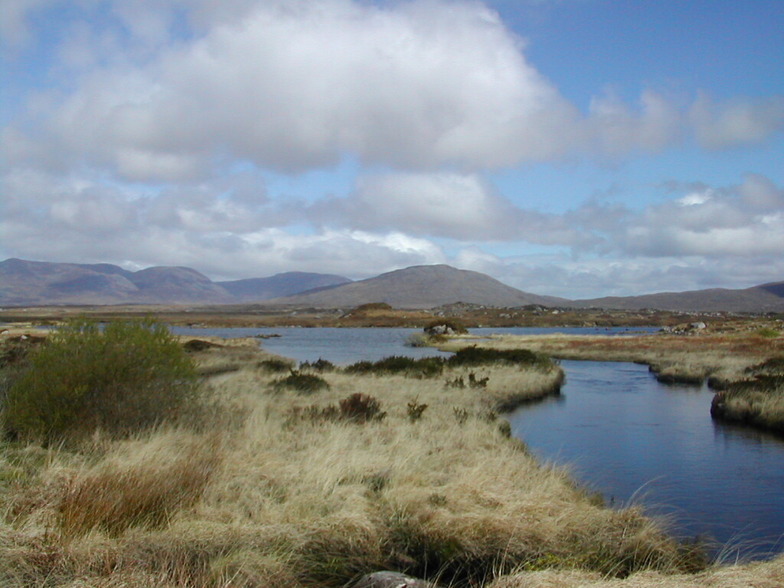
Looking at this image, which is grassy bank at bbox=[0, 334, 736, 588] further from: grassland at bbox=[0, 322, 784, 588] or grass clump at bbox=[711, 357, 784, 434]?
grass clump at bbox=[711, 357, 784, 434]

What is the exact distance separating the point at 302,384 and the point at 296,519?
46.3ft

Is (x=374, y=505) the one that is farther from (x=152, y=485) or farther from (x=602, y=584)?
(x=602, y=584)

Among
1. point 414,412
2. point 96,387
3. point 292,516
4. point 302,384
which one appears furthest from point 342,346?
point 292,516

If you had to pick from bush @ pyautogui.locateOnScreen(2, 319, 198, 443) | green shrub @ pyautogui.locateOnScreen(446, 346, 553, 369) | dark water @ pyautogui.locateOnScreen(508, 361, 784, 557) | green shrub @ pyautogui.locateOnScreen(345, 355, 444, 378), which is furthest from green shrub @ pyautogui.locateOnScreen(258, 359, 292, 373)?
bush @ pyautogui.locateOnScreen(2, 319, 198, 443)

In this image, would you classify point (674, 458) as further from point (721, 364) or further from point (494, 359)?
point (721, 364)

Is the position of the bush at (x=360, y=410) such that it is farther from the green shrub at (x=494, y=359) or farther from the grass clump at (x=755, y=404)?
the green shrub at (x=494, y=359)

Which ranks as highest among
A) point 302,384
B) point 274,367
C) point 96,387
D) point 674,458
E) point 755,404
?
point 96,387

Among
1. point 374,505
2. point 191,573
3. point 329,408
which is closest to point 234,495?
point 374,505

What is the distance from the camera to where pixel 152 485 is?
8047 millimetres

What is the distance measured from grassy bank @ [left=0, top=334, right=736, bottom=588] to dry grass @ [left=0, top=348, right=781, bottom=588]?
2 cm

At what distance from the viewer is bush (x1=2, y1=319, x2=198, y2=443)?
37.0ft

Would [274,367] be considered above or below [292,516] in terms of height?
below

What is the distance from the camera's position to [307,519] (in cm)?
794

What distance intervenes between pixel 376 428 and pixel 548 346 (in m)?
42.0
